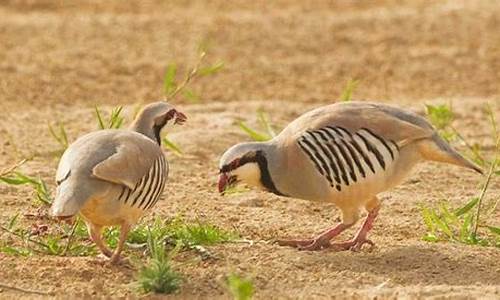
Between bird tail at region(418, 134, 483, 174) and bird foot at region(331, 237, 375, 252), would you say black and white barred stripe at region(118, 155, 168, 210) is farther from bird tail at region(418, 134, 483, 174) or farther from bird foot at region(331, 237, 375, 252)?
bird tail at region(418, 134, 483, 174)

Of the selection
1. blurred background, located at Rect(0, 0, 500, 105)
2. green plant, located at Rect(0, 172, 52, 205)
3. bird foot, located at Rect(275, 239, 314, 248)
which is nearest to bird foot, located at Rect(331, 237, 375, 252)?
bird foot, located at Rect(275, 239, 314, 248)

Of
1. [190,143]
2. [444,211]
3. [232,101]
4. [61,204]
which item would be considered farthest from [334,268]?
[232,101]

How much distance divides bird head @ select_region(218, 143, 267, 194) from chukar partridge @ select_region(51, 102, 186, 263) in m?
0.28

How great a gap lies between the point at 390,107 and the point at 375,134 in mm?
224

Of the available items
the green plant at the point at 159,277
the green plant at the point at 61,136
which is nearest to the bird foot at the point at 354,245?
the green plant at the point at 159,277

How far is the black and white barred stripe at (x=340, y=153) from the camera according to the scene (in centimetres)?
606

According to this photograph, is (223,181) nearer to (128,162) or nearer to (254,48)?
(128,162)

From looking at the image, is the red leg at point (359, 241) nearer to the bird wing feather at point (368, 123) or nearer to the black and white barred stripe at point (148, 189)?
the bird wing feather at point (368, 123)

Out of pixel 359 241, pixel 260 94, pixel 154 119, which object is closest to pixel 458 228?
pixel 359 241

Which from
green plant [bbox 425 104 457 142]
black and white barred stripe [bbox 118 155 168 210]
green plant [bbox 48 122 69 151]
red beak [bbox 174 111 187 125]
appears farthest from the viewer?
green plant [bbox 425 104 457 142]

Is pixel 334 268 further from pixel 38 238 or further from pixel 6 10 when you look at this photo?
pixel 6 10

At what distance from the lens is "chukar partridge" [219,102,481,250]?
6.07 m

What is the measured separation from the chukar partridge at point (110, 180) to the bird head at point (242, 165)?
28 cm

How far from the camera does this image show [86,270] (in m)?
5.63
